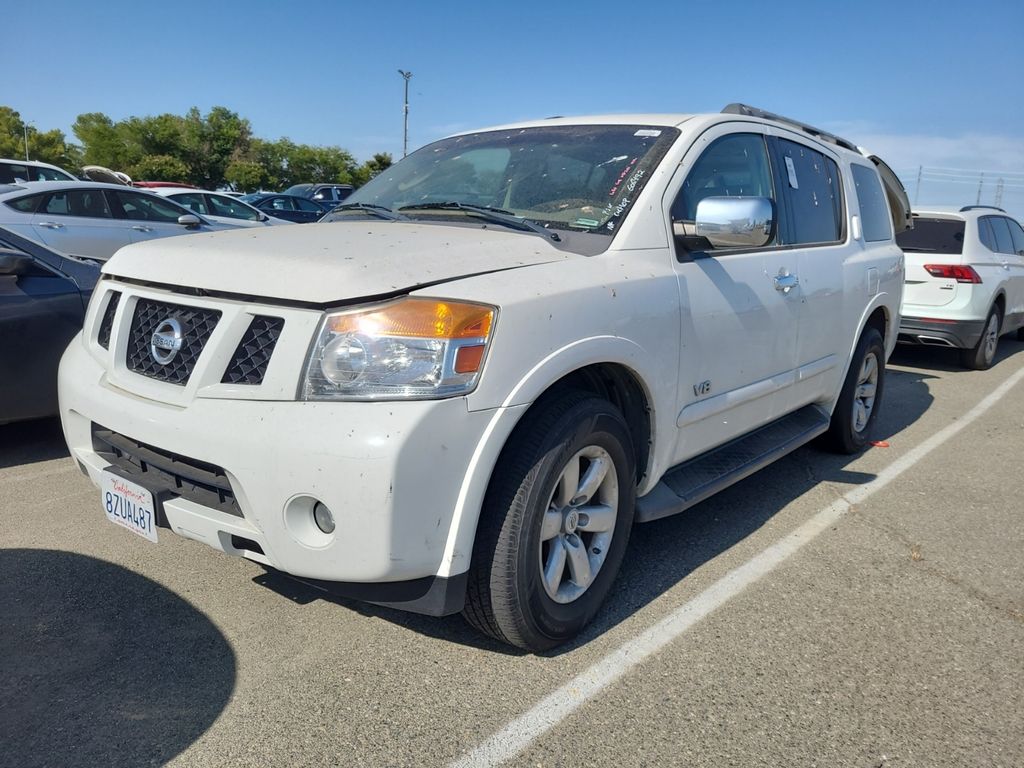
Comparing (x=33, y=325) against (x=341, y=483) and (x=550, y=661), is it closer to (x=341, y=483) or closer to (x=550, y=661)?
(x=341, y=483)

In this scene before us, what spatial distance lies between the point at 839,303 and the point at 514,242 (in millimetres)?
2447

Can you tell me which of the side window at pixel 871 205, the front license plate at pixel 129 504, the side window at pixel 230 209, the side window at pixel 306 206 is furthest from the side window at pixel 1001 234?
the side window at pixel 306 206

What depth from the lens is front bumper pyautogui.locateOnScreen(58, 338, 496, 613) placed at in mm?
2148

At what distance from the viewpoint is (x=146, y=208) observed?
32.7ft

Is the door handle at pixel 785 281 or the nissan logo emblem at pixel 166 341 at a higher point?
the door handle at pixel 785 281

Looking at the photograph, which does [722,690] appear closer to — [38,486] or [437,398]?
[437,398]

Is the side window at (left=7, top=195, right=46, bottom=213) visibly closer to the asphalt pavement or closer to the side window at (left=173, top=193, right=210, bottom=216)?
the side window at (left=173, top=193, right=210, bottom=216)

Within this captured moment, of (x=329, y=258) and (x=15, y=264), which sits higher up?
(x=329, y=258)

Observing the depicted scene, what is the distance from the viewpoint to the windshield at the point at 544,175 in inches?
124

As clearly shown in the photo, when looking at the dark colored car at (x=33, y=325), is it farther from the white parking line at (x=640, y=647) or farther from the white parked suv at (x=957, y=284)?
the white parked suv at (x=957, y=284)

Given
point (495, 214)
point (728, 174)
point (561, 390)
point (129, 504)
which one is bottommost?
point (129, 504)

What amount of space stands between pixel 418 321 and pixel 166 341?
88cm

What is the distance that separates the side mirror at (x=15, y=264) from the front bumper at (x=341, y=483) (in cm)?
Answer: 259

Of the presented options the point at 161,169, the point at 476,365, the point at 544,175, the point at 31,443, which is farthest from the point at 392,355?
the point at 161,169
